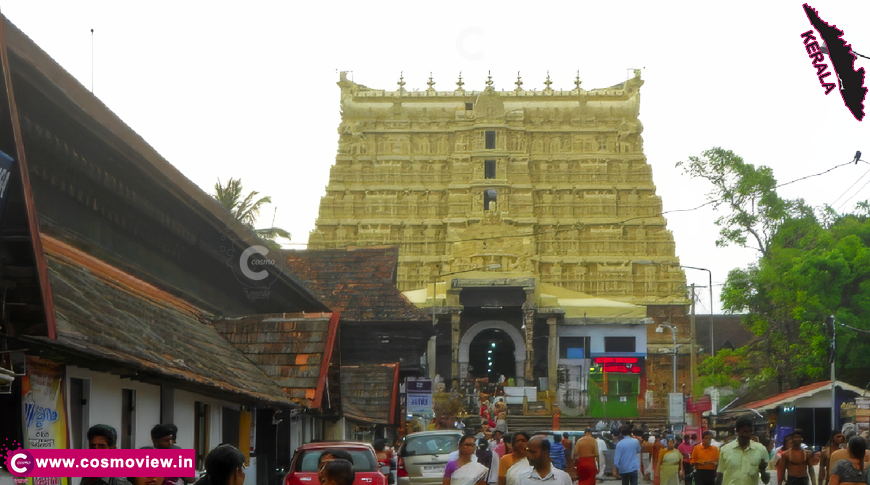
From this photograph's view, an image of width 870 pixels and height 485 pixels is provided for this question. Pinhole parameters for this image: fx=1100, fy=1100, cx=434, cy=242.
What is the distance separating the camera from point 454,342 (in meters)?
63.7

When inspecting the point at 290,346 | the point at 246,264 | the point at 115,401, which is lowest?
the point at 115,401

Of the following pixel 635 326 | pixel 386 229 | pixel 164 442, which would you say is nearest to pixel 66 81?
pixel 164 442

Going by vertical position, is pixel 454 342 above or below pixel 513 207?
below

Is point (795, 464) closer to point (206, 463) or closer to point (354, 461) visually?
point (354, 461)

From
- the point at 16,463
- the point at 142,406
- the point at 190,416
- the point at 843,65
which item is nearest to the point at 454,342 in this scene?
the point at 190,416

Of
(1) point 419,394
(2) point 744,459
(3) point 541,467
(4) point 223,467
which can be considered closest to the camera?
(4) point 223,467

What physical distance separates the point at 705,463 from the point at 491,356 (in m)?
56.2

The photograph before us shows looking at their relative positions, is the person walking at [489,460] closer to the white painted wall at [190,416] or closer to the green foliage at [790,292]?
the white painted wall at [190,416]

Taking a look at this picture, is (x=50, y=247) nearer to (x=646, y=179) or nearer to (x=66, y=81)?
(x=66, y=81)

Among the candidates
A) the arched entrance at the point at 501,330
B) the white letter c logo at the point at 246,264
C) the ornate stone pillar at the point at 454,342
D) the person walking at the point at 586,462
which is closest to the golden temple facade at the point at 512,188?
the arched entrance at the point at 501,330

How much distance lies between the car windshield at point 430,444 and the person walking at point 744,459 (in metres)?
8.91

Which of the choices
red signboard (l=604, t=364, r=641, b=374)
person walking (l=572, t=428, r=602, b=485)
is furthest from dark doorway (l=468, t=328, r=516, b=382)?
person walking (l=572, t=428, r=602, b=485)

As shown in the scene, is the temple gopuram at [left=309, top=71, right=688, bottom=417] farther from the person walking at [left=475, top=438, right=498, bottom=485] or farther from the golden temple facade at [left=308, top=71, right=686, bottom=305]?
the person walking at [left=475, top=438, right=498, bottom=485]

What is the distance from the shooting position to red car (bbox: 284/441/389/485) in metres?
14.8
